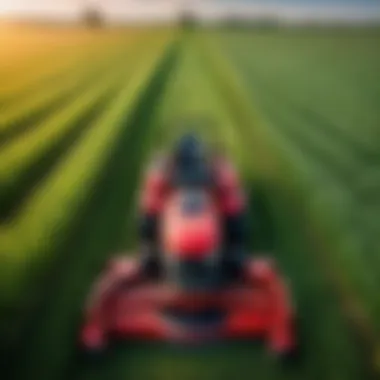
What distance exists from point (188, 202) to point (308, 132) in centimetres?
24

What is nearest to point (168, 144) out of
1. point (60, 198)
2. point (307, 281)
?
point (60, 198)

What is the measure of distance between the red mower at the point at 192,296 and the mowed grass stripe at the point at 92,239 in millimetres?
27

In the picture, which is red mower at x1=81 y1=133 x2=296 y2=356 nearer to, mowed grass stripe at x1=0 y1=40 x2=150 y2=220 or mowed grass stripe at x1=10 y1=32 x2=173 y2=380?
mowed grass stripe at x1=10 y1=32 x2=173 y2=380

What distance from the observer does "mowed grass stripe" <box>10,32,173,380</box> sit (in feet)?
2.95

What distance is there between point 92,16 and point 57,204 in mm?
286

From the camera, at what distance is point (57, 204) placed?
1.01m

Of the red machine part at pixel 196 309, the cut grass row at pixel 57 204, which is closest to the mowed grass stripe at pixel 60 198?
the cut grass row at pixel 57 204

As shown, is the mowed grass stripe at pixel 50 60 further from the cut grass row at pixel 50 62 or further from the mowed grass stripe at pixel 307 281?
the mowed grass stripe at pixel 307 281

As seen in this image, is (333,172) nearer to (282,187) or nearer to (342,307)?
(282,187)

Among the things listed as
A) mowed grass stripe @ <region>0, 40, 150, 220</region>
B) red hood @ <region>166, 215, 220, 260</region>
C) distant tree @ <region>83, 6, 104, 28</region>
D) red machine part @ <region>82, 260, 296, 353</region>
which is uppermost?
distant tree @ <region>83, 6, 104, 28</region>

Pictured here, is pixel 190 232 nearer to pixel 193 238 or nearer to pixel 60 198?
pixel 193 238

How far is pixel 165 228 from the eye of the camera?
94 cm

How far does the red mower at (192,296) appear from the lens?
0.90 metres

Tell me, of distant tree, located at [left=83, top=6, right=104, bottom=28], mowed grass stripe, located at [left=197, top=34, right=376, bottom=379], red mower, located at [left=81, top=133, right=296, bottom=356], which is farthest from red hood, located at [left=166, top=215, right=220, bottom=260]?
distant tree, located at [left=83, top=6, right=104, bottom=28]
